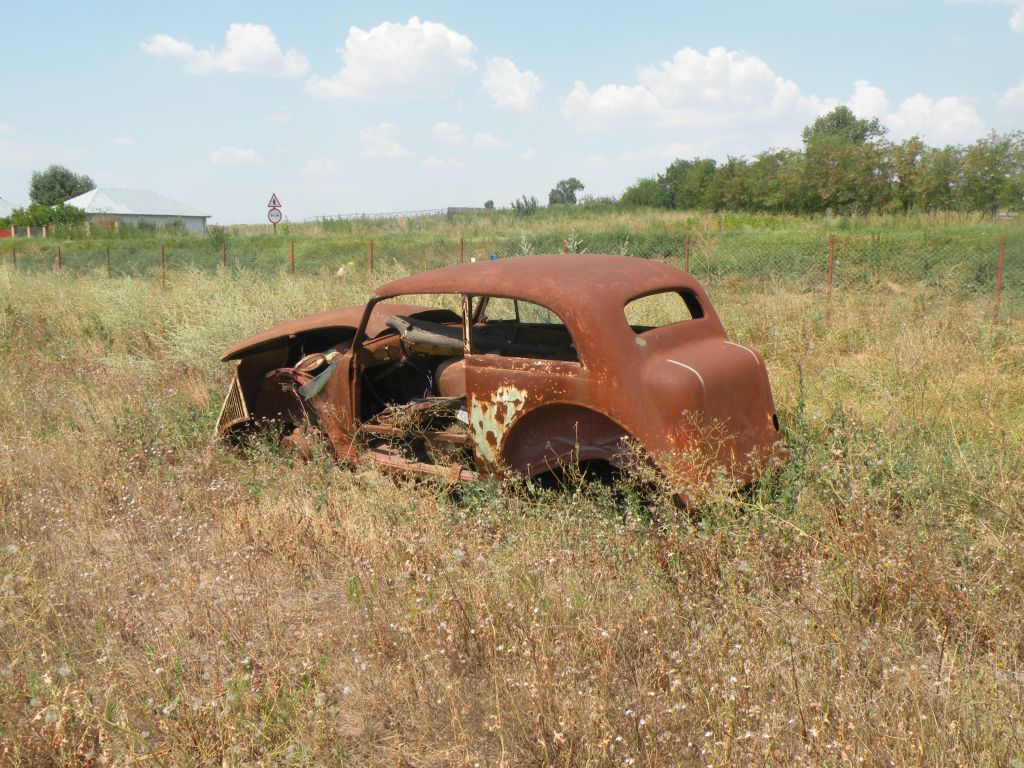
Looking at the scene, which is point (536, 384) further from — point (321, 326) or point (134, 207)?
point (134, 207)

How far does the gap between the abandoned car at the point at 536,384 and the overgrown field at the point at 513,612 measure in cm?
25

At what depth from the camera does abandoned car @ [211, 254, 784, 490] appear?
4.20 m

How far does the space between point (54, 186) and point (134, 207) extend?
1306cm

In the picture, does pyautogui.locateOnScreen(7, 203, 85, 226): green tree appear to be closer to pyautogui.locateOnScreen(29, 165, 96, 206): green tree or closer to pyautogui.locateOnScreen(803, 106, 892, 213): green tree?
pyautogui.locateOnScreen(29, 165, 96, 206): green tree

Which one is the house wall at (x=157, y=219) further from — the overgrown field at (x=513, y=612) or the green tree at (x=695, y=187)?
the overgrown field at (x=513, y=612)

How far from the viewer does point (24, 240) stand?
39.3m

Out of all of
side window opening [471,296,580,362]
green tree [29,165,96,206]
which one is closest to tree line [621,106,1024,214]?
side window opening [471,296,580,362]

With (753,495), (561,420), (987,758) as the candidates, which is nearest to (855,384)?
(753,495)

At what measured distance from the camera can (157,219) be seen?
72375 millimetres

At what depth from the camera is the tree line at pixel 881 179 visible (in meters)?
25.7

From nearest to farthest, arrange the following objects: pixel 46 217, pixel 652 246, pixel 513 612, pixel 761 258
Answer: pixel 513 612 < pixel 761 258 < pixel 652 246 < pixel 46 217

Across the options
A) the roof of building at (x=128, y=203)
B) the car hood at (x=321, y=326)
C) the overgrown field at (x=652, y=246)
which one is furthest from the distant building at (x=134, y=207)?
the car hood at (x=321, y=326)

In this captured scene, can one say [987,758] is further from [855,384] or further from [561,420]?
[855,384]

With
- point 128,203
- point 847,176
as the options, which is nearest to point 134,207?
point 128,203
